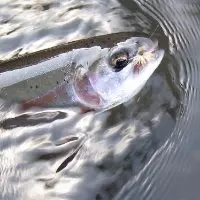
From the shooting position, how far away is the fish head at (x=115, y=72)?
297cm

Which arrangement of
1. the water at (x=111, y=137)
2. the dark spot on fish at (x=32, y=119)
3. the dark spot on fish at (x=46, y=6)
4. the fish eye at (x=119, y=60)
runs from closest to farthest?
the water at (x=111, y=137) → the fish eye at (x=119, y=60) → the dark spot on fish at (x=32, y=119) → the dark spot on fish at (x=46, y=6)

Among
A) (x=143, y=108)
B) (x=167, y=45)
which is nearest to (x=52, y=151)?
(x=143, y=108)

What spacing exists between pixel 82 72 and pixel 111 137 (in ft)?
1.30

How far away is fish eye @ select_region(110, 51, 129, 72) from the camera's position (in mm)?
2957

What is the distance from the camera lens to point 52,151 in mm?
2979

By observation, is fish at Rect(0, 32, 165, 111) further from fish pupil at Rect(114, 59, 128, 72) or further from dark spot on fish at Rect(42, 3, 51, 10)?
dark spot on fish at Rect(42, 3, 51, 10)

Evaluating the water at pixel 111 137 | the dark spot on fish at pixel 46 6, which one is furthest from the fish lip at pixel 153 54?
the dark spot on fish at pixel 46 6

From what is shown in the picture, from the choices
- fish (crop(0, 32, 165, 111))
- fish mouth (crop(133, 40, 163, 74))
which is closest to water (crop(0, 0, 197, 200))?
fish (crop(0, 32, 165, 111))

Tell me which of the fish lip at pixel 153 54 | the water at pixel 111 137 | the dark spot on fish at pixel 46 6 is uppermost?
the fish lip at pixel 153 54

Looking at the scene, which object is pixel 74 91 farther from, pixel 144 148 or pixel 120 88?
pixel 144 148

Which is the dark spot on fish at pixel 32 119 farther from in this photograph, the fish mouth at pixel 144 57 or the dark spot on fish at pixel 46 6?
the dark spot on fish at pixel 46 6

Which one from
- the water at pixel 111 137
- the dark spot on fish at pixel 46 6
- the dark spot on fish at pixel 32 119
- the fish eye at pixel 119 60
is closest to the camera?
the water at pixel 111 137

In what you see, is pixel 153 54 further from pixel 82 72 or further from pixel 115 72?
pixel 82 72

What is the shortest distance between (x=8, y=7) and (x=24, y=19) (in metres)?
0.16
